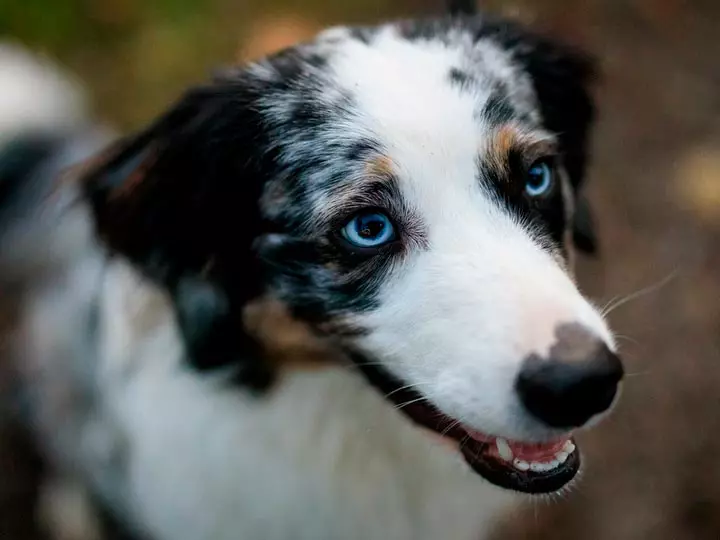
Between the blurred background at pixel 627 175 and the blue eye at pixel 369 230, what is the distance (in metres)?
1.09

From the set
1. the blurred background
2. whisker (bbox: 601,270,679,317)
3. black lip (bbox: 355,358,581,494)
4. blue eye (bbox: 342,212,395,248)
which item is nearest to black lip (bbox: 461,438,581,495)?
black lip (bbox: 355,358,581,494)

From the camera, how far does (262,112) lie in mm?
1624

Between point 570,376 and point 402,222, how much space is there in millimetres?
419

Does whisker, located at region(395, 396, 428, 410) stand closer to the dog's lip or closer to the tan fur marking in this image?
the dog's lip

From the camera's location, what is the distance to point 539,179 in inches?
63.4

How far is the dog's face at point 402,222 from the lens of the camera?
1.33 m

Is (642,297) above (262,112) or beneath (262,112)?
beneath

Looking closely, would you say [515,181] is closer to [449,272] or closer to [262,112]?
[449,272]

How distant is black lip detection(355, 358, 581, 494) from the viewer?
1522mm

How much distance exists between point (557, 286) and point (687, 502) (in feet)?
5.26

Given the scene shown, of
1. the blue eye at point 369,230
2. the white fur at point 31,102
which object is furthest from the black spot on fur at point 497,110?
the white fur at point 31,102

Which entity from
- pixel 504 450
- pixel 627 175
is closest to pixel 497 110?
pixel 504 450

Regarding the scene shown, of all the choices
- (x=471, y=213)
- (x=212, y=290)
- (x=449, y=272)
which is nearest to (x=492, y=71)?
(x=471, y=213)

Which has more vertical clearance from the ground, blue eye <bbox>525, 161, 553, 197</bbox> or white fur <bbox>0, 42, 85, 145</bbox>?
blue eye <bbox>525, 161, 553, 197</bbox>
